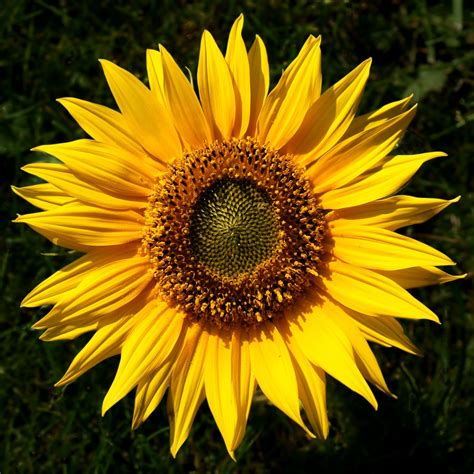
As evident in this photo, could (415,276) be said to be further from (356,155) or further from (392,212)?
(356,155)

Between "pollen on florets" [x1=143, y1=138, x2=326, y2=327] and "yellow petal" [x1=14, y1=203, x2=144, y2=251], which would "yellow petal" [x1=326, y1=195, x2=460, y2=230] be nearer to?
"pollen on florets" [x1=143, y1=138, x2=326, y2=327]

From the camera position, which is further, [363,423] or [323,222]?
[363,423]

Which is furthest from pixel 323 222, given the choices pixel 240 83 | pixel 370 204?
pixel 240 83

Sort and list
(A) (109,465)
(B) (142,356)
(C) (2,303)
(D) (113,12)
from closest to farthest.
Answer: (B) (142,356), (A) (109,465), (C) (2,303), (D) (113,12)

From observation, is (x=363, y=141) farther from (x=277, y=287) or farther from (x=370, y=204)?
(x=277, y=287)

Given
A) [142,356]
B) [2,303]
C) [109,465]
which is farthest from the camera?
[2,303]

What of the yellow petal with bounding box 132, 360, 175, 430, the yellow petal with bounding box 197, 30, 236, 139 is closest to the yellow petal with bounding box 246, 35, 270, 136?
the yellow petal with bounding box 197, 30, 236, 139

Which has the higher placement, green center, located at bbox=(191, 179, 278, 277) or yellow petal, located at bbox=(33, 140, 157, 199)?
yellow petal, located at bbox=(33, 140, 157, 199)
